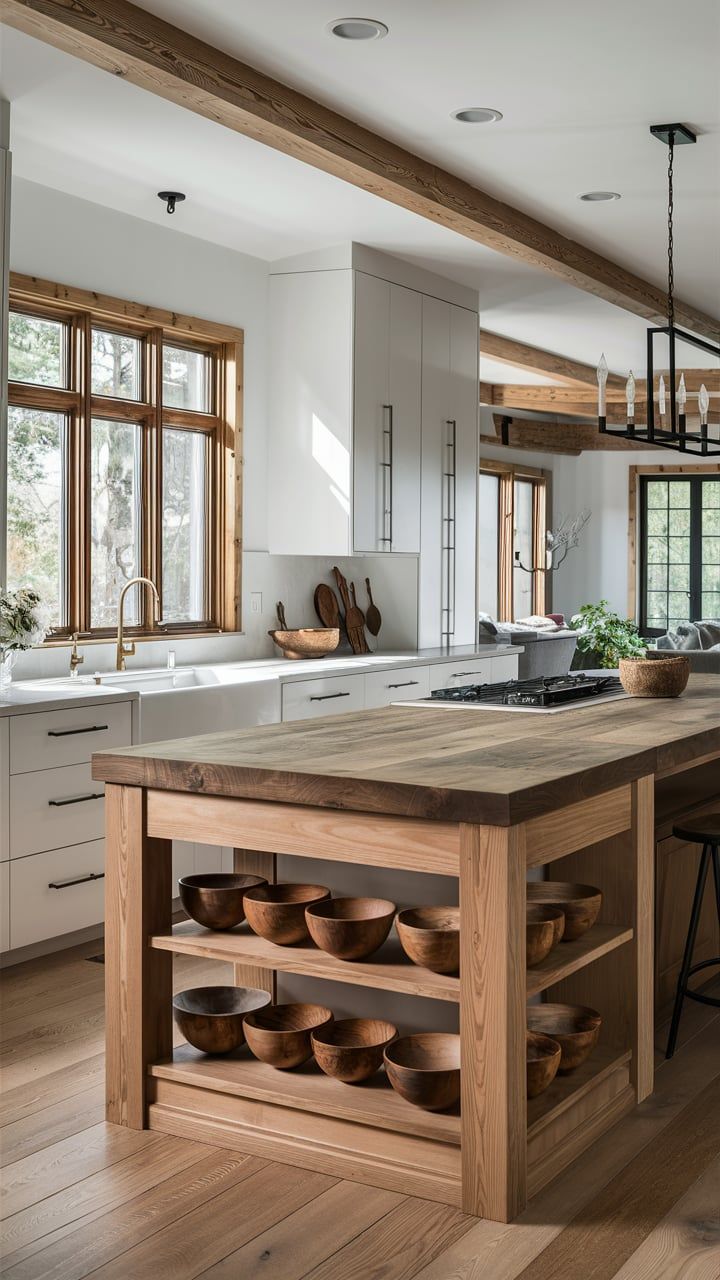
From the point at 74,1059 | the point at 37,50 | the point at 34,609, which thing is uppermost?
the point at 37,50

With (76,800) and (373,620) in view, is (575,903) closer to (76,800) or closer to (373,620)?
(76,800)

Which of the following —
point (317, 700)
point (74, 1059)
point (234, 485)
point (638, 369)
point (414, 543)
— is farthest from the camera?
point (638, 369)

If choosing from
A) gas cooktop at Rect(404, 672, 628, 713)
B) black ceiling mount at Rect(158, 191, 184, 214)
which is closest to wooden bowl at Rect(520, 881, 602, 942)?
gas cooktop at Rect(404, 672, 628, 713)

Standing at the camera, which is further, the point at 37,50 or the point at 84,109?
the point at 84,109

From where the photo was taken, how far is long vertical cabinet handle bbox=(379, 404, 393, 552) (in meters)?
5.95

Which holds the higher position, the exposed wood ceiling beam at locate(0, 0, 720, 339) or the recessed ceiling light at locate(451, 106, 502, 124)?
the recessed ceiling light at locate(451, 106, 502, 124)

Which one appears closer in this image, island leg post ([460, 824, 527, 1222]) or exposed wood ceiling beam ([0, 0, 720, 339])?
island leg post ([460, 824, 527, 1222])

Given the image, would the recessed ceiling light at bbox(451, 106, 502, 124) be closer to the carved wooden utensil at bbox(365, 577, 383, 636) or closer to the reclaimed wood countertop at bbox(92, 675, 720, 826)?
the reclaimed wood countertop at bbox(92, 675, 720, 826)

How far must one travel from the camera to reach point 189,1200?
7.62 ft

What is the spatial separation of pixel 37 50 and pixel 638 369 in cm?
663

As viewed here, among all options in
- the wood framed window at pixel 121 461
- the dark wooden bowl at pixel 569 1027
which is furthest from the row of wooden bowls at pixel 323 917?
the wood framed window at pixel 121 461

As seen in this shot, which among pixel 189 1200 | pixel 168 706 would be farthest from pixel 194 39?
pixel 189 1200

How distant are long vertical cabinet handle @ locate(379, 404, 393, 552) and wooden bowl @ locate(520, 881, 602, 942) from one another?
3.30 meters

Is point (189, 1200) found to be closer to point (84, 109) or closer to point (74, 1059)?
point (74, 1059)
